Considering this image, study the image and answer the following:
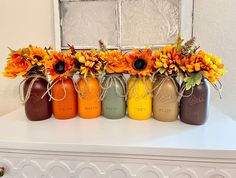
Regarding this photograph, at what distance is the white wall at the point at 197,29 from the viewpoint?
3.08 feet

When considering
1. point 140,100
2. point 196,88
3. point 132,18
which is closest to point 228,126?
point 196,88

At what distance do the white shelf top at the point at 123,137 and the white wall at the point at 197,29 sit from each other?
0.33 m

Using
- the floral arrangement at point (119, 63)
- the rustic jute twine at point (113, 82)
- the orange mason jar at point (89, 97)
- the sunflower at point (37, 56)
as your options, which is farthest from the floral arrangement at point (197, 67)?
the sunflower at point (37, 56)

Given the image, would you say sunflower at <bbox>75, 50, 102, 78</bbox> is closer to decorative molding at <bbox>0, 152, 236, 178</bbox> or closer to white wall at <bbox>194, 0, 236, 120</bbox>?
decorative molding at <bbox>0, 152, 236, 178</bbox>

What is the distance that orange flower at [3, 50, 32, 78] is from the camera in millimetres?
721

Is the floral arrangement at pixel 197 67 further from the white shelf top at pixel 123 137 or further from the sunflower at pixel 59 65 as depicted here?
the sunflower at pixel 59 65

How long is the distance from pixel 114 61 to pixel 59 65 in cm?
21

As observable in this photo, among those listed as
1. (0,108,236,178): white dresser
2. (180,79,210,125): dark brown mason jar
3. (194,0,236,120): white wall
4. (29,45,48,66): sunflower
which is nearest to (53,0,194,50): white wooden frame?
(194,0,236,120): white wall

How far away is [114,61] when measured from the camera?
713mm

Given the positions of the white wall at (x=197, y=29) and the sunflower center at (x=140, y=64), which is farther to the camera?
the white wall at (x=197, y=29)

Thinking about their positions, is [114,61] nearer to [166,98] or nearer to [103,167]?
[166,98]

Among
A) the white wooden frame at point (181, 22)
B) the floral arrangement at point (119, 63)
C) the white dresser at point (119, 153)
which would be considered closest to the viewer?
the white dresser at point (119, 153)

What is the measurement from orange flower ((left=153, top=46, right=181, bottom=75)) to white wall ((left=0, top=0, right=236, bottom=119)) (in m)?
0.35

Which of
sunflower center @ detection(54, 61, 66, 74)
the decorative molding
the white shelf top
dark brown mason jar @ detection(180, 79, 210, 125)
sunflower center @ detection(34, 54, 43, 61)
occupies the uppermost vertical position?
sunflower center @ detection(34, 54, 43, 61)
